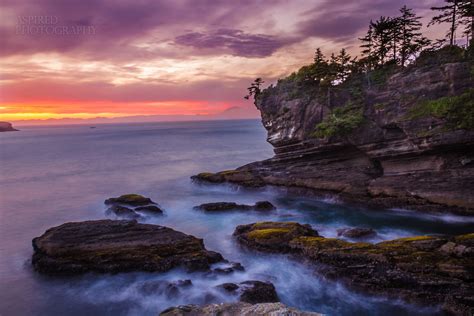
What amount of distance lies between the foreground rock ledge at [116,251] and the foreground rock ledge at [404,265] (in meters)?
5.36

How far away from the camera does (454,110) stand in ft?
107

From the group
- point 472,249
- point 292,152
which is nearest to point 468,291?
point 472,249

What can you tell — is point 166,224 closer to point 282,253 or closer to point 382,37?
point 282,253

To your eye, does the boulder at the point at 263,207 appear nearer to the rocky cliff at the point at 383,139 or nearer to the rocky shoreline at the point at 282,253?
the rocky shoreline at the point at 282,253

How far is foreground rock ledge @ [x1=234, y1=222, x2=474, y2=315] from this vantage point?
16781 millimetres

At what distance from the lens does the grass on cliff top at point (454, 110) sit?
31.7m

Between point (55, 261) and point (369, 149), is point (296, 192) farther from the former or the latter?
point (55, 261)

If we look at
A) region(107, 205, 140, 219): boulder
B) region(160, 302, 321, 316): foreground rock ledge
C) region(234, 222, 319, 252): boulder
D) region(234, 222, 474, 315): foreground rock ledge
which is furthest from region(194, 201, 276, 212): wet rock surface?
region(160, 302, 321, 316): foreground rock ledge

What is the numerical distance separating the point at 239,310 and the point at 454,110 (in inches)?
1250

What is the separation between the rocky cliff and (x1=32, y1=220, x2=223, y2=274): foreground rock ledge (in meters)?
21.1

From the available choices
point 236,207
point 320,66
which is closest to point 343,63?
point 320,66

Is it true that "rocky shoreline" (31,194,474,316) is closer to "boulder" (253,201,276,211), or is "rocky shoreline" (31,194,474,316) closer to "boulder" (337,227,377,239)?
"boulder" (337,227,377,239)

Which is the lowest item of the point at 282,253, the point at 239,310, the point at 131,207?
the point at 282,253

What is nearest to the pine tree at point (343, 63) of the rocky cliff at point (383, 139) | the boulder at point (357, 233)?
the rocky cliff at point (383, 139)
